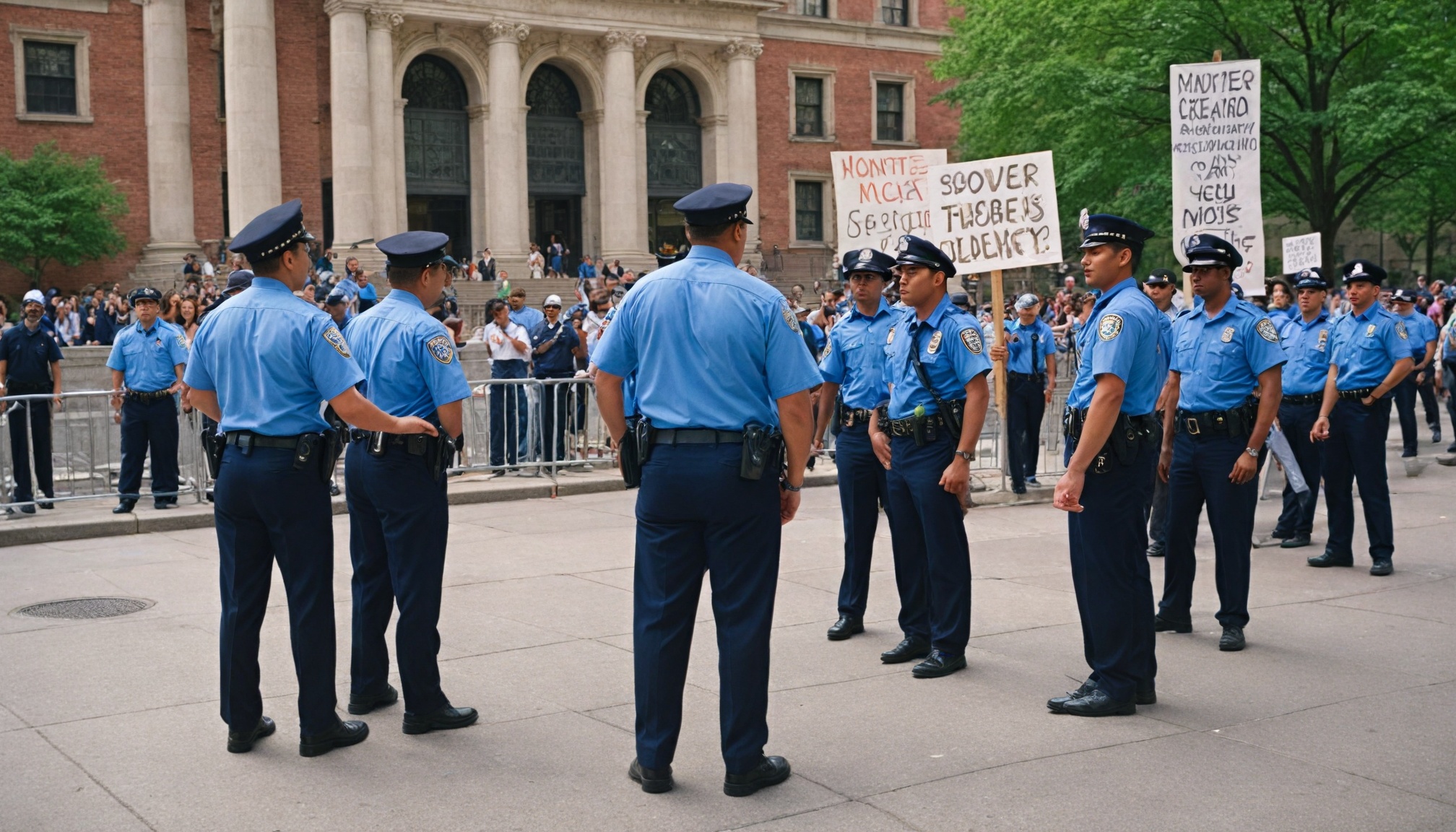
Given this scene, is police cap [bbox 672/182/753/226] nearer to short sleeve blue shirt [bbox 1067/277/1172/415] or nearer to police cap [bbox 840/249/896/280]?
short sleeve blue shirt [bbox 1067/277/1172/415]

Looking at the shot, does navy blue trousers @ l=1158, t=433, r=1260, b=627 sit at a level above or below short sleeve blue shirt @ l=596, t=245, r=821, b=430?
below

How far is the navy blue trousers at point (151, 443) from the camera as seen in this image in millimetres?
12539

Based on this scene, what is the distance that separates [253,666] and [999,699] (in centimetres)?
330

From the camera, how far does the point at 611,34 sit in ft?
138

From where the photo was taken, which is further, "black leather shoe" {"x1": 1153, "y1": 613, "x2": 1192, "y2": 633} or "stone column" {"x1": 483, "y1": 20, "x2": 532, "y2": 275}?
"stone column" {"x1": 483, "y1": 20, "x2": 532, "y2": 275}

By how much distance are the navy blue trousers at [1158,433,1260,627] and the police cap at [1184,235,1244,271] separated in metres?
0.94

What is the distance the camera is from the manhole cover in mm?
8453

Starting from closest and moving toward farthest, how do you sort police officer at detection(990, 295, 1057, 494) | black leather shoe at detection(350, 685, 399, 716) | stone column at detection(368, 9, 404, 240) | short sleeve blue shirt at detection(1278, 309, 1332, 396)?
black leather shoe at detection(350, 685, 399, 716)
short sleeve blue shirt at detection(1278, 309, 1332, 396)
police officer at detection(990, 295, 1057, 494)
stone column at detection(368, 9, 404, 240)

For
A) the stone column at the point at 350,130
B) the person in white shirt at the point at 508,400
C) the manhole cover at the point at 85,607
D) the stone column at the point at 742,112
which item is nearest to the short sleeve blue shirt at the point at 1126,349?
the manhole cover at the point at 85,607

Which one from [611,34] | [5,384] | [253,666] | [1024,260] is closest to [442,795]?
[253,666]

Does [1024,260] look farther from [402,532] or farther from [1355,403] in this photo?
[402,532]

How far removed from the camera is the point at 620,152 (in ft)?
141

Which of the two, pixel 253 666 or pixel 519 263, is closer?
pixel 253 666

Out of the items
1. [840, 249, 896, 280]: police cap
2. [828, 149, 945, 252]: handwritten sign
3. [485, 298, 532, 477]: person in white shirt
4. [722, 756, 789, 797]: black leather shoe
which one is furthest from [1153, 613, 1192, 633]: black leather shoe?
[485, 298, 532, 477]: person in white shirt
